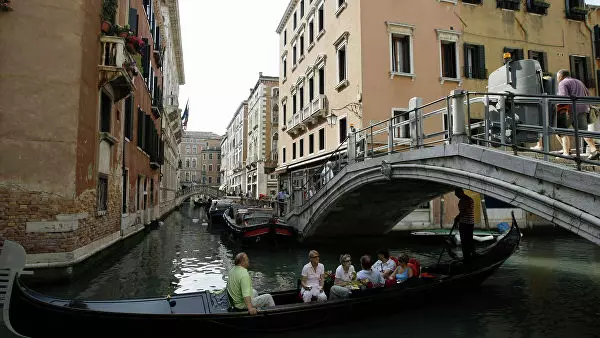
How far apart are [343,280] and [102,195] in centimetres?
626

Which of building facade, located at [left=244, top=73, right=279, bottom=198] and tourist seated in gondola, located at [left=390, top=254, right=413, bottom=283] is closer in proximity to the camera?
tourist seated in gondola, located at [left=390, top=254, right=413, bottom=283]

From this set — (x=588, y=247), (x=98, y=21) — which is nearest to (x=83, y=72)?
(x=98, y=21)

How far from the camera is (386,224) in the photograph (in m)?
13.5

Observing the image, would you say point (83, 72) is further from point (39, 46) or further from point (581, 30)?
point (581, 30)

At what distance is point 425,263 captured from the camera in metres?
10.2

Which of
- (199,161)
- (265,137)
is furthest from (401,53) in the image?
(199,161)

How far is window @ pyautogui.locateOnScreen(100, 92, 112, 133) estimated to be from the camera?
920cm

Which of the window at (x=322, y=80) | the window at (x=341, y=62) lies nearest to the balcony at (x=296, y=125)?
the window at (x=322, y=80)

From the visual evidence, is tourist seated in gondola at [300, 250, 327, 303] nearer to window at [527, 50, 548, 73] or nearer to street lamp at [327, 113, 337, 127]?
street lamp at [327, 113, 337, 127]

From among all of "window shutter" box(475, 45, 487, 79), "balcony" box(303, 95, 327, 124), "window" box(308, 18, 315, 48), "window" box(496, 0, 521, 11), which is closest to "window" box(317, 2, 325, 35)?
"window" box(308, 18, 315, 48)

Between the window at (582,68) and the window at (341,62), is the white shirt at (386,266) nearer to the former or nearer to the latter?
the window at (341,62)

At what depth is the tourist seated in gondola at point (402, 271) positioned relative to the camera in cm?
646

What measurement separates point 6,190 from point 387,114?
10.9 meters

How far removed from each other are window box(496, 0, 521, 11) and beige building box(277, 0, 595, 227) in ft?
0.12
